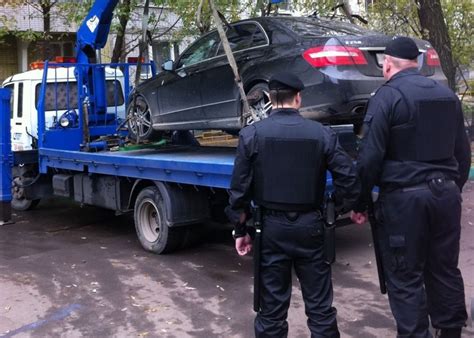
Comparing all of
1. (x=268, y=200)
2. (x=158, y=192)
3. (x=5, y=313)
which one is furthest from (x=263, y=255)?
(x=158, y=192)

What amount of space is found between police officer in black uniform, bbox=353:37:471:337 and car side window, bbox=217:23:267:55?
3.05 metres

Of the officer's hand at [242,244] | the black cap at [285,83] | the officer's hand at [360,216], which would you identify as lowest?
the officer's hand at [242,244]

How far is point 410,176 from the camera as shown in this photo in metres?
3.63

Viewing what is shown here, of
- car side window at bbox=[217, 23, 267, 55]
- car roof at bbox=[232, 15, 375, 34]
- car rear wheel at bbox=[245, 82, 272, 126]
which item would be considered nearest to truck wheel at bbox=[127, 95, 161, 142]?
car side window at bbox=[217, 23, 267, 55]

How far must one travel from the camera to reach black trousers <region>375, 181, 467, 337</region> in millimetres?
3631

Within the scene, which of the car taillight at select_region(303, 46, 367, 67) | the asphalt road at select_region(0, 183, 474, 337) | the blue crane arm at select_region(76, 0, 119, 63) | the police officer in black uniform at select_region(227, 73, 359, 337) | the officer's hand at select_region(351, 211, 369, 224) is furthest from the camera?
the blue crane arm at select_region(76, 0, 119, 63)

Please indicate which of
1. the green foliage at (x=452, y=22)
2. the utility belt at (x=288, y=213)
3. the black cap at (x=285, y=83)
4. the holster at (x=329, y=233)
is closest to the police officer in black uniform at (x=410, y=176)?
the holster at (x=329, y=233)

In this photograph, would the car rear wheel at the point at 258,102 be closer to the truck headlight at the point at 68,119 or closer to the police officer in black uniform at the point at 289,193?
the police officer in black uniform at the point at 289,193

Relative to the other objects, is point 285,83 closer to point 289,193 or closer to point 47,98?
point 289,193

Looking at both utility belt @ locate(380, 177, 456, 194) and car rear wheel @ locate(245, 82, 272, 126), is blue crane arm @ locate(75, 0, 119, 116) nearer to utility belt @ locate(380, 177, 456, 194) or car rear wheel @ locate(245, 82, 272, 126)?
car rear wheel @ locate(245, 82, 272, 126)

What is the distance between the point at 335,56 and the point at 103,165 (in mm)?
3228

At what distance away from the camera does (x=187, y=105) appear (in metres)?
7.45

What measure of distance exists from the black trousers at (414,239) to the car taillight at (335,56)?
2.46 m

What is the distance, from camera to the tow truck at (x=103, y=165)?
6.61 metres
